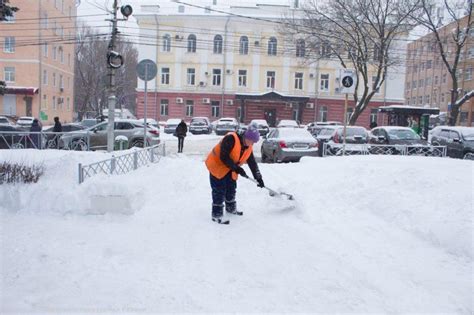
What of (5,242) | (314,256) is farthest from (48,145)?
(314,256)

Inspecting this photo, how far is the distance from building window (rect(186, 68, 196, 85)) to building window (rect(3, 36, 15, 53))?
16.9 meters

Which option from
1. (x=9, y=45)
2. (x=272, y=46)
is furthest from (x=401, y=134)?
(x=9, y=45)

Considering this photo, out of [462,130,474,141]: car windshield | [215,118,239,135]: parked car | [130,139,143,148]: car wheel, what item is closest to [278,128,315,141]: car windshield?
[130,139,143,148]: car wheel

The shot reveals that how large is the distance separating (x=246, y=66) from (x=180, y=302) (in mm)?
41862

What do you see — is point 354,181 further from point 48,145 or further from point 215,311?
point 48,145

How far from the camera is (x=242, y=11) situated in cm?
4319

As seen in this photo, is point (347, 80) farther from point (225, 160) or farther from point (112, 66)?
point (225, 160)

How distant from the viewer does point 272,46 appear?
43.9 m

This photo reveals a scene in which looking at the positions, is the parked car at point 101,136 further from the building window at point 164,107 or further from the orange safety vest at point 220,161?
the building window at point 164,107

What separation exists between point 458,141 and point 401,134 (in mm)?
2346

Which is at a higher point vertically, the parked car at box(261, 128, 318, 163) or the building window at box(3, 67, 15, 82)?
the building window at box(3, 67, 15, 82)

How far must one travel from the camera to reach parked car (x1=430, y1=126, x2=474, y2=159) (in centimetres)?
1653

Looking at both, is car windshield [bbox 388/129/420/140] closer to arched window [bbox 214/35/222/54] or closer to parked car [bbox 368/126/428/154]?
parked car [bbox 368/126/428/154]

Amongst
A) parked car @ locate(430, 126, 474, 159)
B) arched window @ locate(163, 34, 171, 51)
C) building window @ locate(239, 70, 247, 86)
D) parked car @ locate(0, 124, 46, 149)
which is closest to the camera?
parked car @ locate(0, 124, 46, 149)
